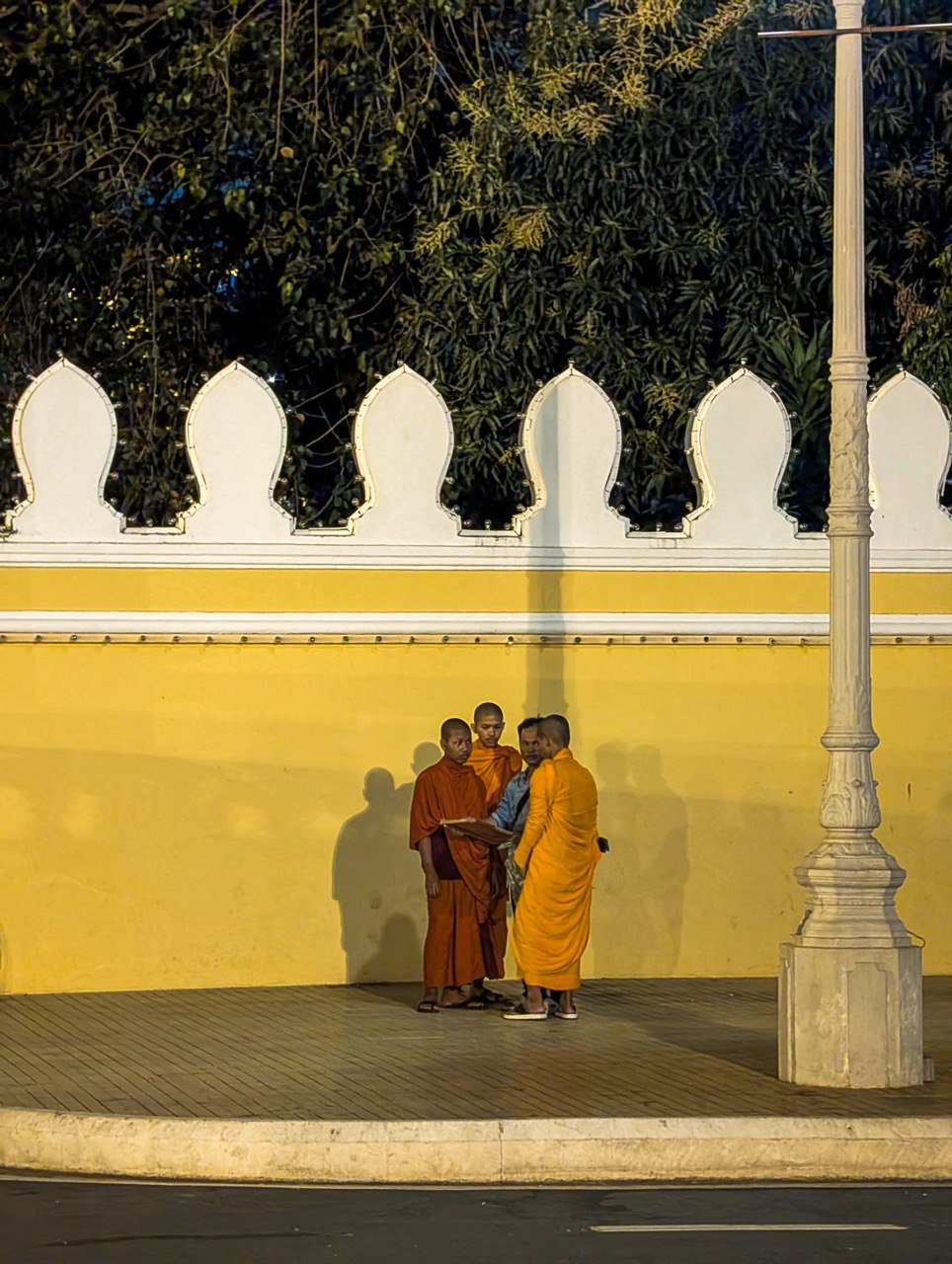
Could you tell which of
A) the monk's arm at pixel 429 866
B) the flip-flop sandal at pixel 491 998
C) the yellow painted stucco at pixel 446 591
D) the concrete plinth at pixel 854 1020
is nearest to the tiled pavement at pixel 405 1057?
the concrete plinth at pixel 854 1020

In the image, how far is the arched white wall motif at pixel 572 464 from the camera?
42.4 feet

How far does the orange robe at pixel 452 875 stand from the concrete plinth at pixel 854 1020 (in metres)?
2.64

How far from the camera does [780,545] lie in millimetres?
13148

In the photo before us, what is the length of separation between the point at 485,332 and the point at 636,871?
5609 millimetres

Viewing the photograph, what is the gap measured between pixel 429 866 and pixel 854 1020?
301 cm

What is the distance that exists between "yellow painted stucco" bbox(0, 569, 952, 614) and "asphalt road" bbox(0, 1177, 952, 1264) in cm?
465

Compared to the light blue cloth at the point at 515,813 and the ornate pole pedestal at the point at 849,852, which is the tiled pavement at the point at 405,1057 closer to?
the ornate pole pedestal at the point at 849,852

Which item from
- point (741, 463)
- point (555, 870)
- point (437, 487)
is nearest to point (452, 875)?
point (555, 870)

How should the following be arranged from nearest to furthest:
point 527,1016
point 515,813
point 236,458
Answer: point 527,1016
point 515,813
point 236,458

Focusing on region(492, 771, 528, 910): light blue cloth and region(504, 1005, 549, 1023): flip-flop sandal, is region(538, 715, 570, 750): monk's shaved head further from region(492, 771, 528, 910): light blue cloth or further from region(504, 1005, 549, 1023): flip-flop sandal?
region(504, 1005, 549, 1023): flip-flop sandal

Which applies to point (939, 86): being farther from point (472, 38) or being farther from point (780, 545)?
point (780, 545)

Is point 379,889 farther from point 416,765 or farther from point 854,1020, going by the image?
point 854,1020

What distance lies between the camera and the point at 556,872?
1136 cm

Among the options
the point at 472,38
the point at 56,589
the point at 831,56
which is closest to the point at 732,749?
the point at 56,589
